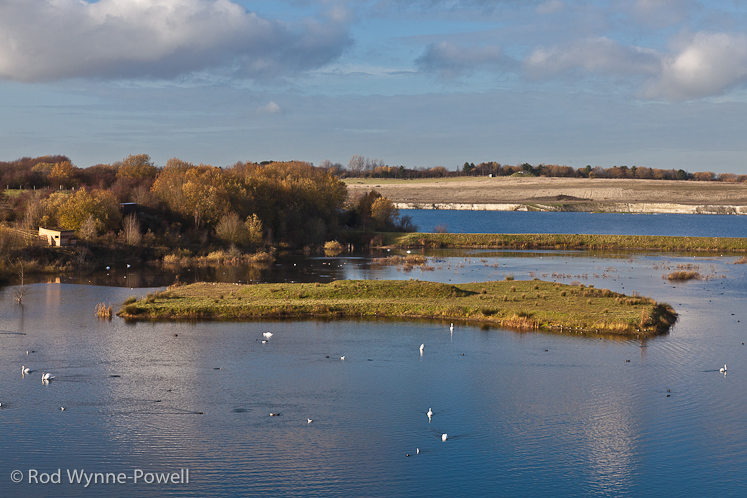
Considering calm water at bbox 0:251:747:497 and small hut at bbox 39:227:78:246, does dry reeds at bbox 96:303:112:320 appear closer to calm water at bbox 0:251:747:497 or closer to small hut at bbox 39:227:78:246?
calm water at bbox 0:251:747:497

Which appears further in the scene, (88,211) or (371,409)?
(88,211)

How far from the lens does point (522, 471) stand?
60.6 feet

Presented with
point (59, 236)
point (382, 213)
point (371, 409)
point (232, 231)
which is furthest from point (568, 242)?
point (371, 409)

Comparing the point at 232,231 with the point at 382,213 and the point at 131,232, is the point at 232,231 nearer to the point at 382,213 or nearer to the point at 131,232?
the point at 131,232

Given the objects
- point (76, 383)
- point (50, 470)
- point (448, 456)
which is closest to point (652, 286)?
point (448, 456)

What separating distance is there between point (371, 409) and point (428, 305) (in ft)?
61.7

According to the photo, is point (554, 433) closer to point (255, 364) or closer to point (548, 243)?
point (255, 364)

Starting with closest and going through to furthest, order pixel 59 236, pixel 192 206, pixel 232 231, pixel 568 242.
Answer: pixel 59 236 → pixel 232 231 → pixel 192 206 → pixel 568 242

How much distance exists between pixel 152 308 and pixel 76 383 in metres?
14.7

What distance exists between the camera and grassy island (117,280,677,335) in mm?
37312

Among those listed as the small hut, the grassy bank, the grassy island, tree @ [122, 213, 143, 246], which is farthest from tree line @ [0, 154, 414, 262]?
the grassy island

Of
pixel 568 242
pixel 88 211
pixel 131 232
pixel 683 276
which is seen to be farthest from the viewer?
pixel 568 242

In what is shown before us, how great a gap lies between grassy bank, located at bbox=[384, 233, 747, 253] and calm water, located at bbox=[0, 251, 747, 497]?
59.0 m

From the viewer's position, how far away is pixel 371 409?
22.9 meters
